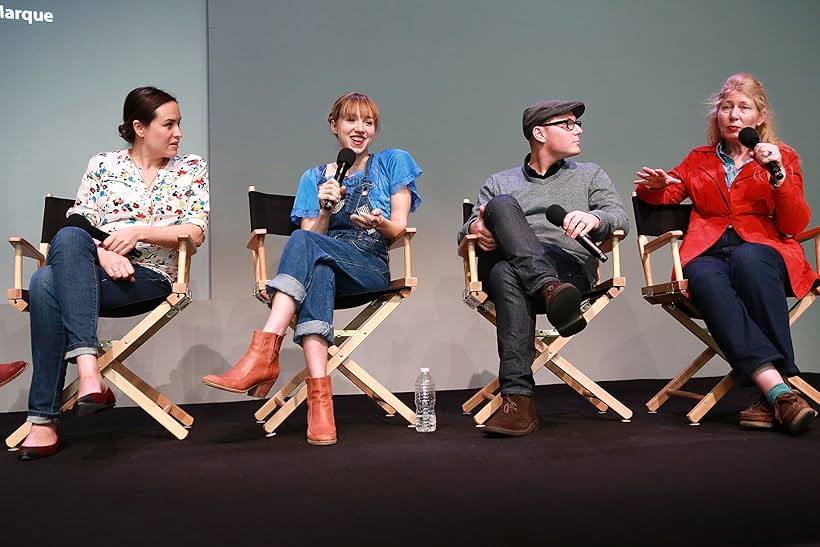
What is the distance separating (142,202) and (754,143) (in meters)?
2.24

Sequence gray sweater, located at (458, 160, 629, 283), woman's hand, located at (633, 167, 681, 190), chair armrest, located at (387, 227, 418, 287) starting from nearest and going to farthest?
chair armrest, located at (387, 227, 418, 287), gray sweater, located at (458, 160, 629, 283), woman's hand, located at (633, 167, 681, 190)

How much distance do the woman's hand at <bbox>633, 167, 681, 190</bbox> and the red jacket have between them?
58mm

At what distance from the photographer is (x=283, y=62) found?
402 centimetres

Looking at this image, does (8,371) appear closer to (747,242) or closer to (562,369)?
(562,369)

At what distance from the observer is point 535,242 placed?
2453 millimetres

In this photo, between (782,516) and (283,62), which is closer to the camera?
(782,516)

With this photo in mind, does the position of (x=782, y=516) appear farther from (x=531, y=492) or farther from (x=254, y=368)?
(x=254, y=368)

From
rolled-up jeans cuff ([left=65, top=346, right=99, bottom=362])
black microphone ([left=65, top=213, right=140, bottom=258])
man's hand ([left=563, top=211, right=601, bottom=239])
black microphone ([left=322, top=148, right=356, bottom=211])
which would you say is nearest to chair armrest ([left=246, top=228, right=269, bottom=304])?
black microphone ([left=322, top=148, right=356, bottom=211])

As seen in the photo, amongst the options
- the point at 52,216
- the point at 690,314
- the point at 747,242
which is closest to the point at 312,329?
the point at 52,216

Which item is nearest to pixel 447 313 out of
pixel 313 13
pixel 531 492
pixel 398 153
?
pixel 398 153

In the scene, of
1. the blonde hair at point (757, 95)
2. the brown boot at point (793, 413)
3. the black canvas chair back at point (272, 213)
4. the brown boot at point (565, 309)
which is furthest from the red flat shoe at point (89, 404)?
the blonde hair at point (757, 95)

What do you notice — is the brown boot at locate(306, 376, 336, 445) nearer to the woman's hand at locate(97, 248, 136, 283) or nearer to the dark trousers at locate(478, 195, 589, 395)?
the dark trousers at locate(478, 195, 589, 395)

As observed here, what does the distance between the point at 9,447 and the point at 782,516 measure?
222 centimetres

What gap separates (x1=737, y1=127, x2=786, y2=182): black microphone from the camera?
2.55m
